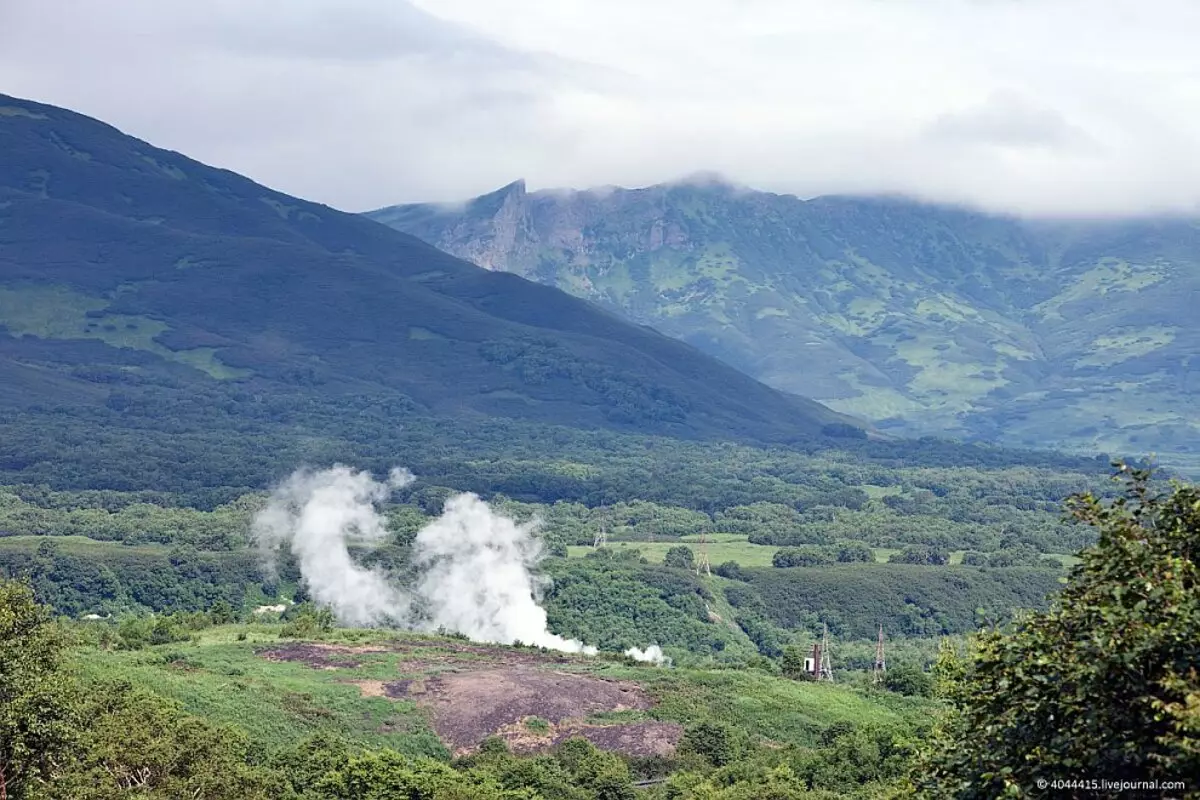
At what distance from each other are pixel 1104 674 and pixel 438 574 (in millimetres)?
110340

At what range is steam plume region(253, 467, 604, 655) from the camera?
4818 inches

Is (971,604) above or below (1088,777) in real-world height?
below

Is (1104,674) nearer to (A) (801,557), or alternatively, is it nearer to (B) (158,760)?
(B) (158,760)

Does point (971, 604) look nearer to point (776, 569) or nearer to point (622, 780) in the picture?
point (776, 569)

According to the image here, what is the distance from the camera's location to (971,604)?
6422 inches

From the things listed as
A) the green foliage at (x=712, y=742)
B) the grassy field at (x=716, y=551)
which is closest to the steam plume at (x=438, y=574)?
the grassy field at (x=716, y=551)

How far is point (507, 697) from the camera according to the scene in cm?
8156

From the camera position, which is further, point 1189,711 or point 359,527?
point 359,527

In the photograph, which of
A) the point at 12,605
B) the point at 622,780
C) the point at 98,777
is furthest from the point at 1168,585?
the point at 622,780

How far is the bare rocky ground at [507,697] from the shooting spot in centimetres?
7775

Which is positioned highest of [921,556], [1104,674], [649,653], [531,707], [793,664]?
[1104,674]

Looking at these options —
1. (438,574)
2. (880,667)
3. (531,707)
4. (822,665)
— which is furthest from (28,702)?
(438,574)

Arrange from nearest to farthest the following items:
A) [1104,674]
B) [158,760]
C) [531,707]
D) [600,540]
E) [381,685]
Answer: [1104,674]
[158,760]
[531,707]
[381,685]
[600,540]

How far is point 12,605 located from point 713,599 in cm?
11112
